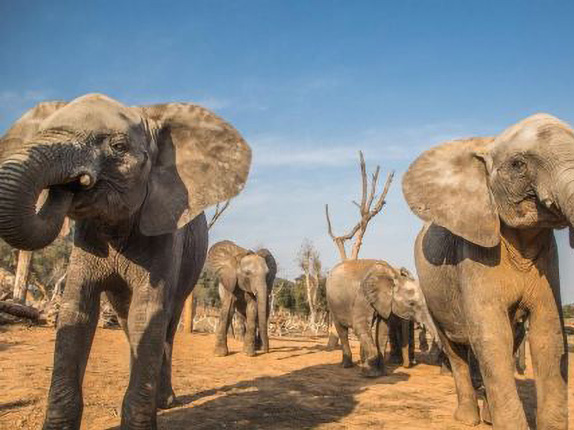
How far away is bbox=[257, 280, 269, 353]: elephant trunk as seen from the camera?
13.5 m

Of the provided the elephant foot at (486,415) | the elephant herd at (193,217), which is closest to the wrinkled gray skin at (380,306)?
the elephant foot at (486,415)

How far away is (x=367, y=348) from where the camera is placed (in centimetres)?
1086

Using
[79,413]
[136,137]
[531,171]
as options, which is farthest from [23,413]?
[531,171]

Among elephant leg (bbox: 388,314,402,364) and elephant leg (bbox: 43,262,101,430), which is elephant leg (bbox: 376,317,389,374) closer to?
elephant leg (bbox: 388,314,402,364)

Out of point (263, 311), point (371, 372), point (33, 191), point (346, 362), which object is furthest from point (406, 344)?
point (33, 191)

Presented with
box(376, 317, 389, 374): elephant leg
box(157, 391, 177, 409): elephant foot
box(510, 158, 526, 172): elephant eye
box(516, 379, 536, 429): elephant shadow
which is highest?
box(510, 158, 526, 172): elephant eye

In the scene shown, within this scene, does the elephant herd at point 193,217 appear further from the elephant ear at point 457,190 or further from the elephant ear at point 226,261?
the elephant ear at point 226,261

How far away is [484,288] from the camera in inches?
178

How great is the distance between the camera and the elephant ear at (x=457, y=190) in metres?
4.48

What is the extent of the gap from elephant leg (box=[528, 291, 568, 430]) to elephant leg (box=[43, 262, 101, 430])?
10.7 feet

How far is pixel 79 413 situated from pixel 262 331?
9591mm

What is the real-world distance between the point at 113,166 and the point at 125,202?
0.26 meters

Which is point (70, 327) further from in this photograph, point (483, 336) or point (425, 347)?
point (425, 347)

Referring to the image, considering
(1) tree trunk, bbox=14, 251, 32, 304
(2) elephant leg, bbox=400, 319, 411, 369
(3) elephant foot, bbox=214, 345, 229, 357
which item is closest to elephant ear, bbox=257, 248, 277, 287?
(3) elephant foot, bbox=214, 345, 229, 357
